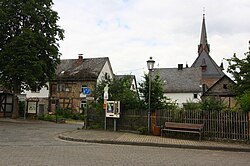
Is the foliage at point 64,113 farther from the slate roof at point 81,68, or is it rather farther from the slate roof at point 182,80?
the slate roof at point 182,80

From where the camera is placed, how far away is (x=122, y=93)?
23.0 m

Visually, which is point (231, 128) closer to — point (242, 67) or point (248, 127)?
point (248, 127)

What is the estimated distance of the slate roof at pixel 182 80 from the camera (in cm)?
6231

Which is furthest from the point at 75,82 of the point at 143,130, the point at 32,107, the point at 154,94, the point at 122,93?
the point at 143,130

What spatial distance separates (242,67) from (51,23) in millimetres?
21195

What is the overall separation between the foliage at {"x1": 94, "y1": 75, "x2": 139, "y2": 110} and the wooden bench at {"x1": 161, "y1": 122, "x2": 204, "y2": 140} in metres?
2.94

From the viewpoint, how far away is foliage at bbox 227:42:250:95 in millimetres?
33906

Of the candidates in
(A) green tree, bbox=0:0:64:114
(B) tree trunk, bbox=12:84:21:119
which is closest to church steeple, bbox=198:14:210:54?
(A) green tree, bbox=0:0:64:114

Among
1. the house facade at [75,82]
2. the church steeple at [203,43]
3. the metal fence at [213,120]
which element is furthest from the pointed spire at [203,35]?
the metal fence at [213,120]

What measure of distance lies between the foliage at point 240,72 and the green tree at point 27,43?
767 inches

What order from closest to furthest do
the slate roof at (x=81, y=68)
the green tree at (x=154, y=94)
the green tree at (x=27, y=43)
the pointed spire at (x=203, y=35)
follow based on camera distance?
the green tree at (x=154, y=94)
the green tree at (x=27, y=43)
the slate roof at (x=81, y=68)
the pointed spire at (x=203, y=35)

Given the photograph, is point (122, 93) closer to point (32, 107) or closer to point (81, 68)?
point (32, 107)

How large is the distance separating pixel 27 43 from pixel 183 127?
65.7 feet

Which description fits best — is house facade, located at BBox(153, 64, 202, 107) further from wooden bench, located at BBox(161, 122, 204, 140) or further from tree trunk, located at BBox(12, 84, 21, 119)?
wooden bench, located at BBox(161, 122, 204, 140)
